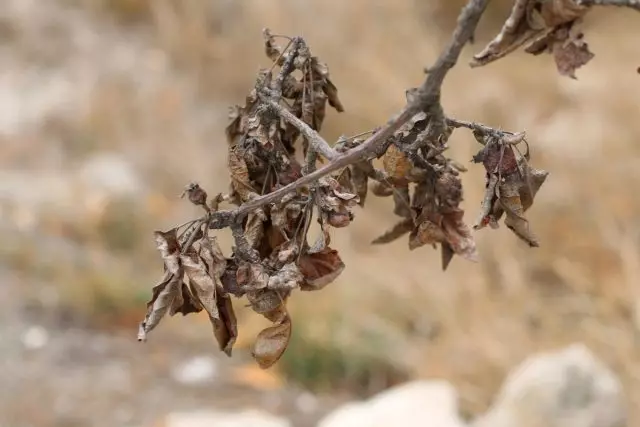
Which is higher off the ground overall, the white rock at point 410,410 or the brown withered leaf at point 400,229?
the white rock at point 410,410

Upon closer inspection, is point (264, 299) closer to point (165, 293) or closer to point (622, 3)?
point (165, 293)

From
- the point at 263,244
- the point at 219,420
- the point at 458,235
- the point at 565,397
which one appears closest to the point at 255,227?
the point at 263,244

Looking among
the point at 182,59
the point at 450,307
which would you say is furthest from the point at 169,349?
the point at 182,59

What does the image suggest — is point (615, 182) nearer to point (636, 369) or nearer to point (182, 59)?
point (636, 369)

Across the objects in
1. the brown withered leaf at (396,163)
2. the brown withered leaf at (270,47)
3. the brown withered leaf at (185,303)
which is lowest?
the brown withered leaf at (185,303)

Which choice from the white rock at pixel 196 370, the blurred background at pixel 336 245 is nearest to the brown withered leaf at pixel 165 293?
the blurred background at pixel 336 245

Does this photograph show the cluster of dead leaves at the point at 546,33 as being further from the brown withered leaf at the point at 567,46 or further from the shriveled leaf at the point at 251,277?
the shriveled leaf at the point at 251,277

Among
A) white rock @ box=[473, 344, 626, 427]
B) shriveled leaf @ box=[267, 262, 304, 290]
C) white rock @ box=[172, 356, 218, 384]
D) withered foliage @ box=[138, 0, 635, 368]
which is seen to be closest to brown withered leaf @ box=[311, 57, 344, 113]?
withered foliage @ box=[138, 0, 635, 368]
